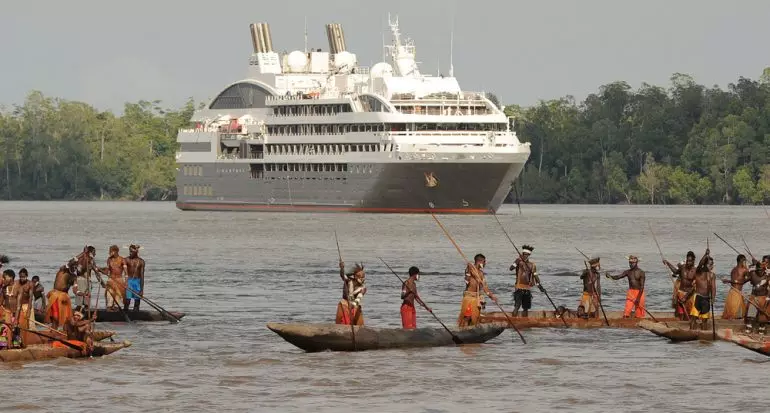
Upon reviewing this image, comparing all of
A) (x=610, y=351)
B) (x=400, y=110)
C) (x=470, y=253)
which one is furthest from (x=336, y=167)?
(x=610, y=351)

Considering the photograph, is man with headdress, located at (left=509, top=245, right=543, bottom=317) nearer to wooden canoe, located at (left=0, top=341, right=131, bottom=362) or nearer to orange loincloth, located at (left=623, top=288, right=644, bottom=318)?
orange loincloth, located at (left=623, top=288, right=644, bottom=318)

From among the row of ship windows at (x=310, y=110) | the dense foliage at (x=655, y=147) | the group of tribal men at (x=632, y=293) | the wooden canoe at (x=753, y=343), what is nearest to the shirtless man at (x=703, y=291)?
the group of tribal men at (x=632, y=293)

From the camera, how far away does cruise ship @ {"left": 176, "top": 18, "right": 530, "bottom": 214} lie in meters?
121

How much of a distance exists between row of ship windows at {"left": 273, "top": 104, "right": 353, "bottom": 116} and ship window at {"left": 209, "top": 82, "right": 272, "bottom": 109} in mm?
6553

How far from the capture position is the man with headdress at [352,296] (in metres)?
31.4

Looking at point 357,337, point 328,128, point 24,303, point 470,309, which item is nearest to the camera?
point 24,303

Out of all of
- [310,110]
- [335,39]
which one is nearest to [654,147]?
[335,39]

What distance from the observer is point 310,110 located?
137 meters

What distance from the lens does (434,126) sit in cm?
12569

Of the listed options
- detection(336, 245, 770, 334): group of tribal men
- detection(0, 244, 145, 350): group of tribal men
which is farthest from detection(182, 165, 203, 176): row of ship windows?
detection(0, 244, 145, 350): group of tribal men

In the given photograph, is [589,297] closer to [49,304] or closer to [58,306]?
[58,306]

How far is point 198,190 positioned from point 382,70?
20.3m

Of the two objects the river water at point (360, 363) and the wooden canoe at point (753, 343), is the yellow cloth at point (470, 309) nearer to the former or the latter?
the river water at point (360, 363)

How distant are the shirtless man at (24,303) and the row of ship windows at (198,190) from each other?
→ 376 ft
